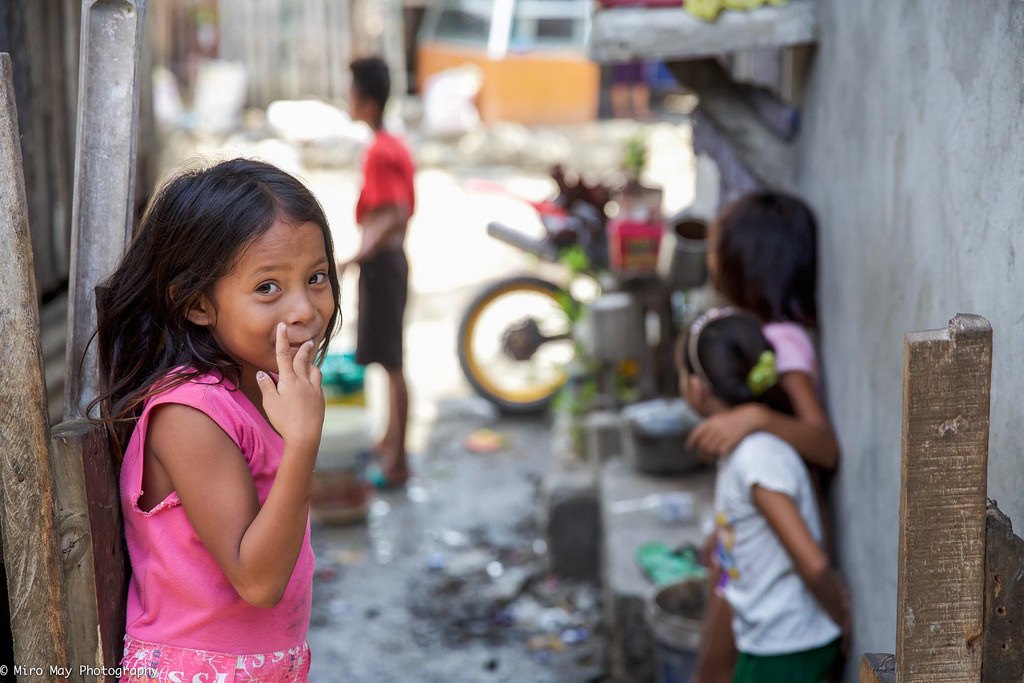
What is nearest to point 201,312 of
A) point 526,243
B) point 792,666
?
point 792,666

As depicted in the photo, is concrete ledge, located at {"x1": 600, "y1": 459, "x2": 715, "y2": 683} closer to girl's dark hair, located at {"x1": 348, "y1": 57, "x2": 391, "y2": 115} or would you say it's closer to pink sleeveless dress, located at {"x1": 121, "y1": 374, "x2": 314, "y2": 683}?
pink sleeveless dress, located at {"x1": 121, "y1": 374, "x2": 314, "y2": 683}

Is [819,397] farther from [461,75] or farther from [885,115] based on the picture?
[461,75]

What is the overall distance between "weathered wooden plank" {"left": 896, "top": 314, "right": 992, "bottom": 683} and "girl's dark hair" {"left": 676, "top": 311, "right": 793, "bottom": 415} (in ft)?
5.04

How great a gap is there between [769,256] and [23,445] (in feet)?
7.34

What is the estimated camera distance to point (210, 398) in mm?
1695

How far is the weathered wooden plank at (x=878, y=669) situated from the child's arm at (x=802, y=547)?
118cm

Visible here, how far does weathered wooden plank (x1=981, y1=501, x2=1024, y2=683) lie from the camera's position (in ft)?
4.54

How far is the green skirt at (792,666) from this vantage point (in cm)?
283

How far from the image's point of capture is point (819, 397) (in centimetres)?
325

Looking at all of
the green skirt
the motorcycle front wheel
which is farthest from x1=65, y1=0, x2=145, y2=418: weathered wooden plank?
the motorcycle front wheel

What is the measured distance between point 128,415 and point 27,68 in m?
2.26

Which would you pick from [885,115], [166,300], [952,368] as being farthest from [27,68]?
[952,368]

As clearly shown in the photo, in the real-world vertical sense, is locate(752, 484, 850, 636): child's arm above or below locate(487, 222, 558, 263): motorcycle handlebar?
below

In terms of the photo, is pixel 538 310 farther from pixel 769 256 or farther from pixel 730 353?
pixel 730 353
